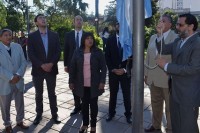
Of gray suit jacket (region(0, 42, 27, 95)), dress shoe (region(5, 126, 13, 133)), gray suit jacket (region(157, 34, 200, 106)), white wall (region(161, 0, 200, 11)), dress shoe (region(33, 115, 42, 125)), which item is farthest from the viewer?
white wall (region(161, 0, 200, 11))

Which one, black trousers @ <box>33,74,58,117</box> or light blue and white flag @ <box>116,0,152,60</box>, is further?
black trousers @ <box>33,74,58,117</box>

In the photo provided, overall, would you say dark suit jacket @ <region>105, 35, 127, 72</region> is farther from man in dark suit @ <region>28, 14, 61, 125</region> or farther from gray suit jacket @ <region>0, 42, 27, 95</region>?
gray suit jacket @ <region>0, 42, 27, 95</region>

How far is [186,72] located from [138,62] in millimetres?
766

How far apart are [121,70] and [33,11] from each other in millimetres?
33647

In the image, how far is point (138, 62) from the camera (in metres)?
2.55

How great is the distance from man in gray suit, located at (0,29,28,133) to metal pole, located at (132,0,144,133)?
2.47 m

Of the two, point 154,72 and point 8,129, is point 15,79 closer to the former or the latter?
point 8,129

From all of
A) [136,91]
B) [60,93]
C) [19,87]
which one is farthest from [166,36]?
[60,93]

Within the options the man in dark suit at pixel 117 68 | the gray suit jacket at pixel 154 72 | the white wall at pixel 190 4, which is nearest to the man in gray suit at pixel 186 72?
the gray suit jacket at pixel 154 72

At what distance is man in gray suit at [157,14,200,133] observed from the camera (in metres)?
3.02

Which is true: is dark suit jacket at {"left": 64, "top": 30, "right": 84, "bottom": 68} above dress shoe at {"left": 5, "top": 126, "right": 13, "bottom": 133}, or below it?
above

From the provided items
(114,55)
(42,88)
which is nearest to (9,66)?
(42,88)

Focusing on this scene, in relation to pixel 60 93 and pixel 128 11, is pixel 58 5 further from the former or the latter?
pixel 128 11

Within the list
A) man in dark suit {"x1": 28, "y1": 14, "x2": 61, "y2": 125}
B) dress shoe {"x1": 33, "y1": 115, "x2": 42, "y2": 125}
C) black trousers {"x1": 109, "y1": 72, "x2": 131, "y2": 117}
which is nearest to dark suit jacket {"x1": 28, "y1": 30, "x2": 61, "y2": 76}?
man in dark suit {"x1": 28, "y1": 14, "x2": 61, "y2": 125}
